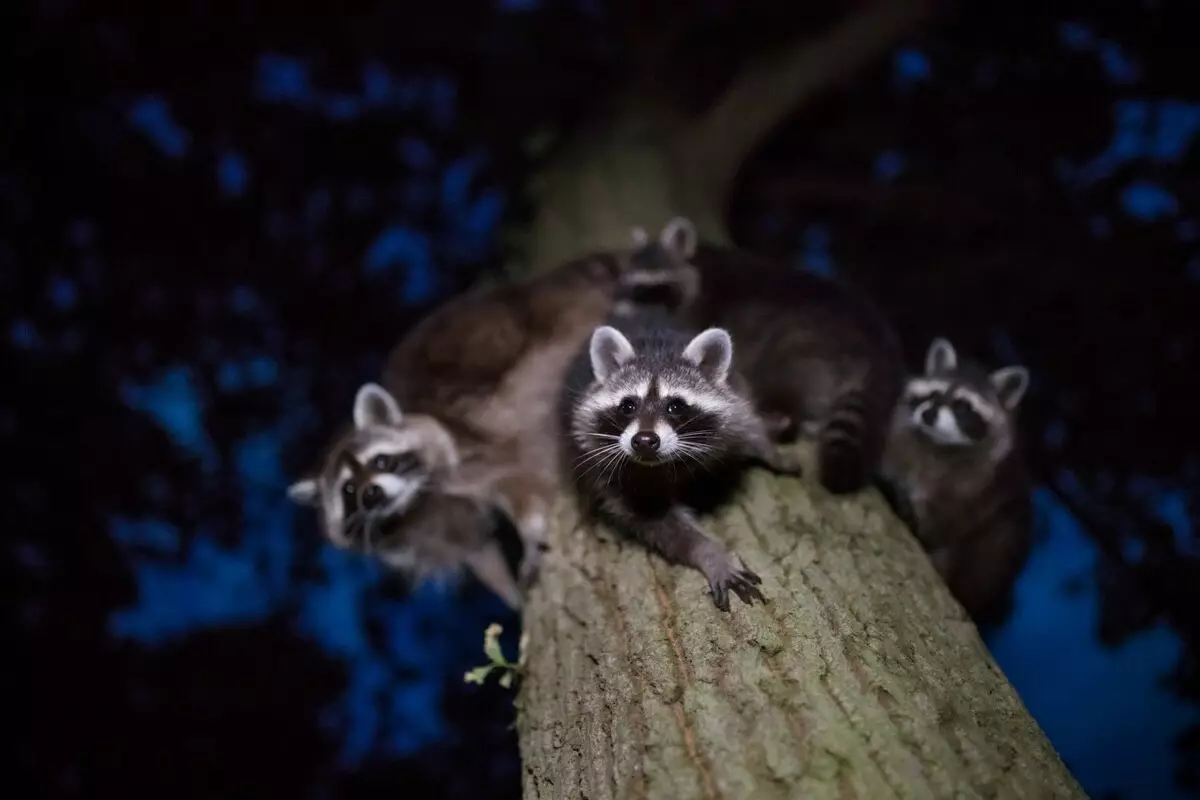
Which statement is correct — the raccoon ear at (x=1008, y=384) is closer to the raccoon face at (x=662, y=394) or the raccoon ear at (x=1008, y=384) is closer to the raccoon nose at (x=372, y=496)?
the raccoon face at (x=662, y=394)

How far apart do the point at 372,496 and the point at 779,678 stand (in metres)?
2.07

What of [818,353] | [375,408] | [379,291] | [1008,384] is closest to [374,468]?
[375,408]

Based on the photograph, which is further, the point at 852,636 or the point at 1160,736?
the point at 1160,736

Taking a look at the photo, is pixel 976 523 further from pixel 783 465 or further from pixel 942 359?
pixel 783 465

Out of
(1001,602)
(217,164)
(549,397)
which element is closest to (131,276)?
(217,164)

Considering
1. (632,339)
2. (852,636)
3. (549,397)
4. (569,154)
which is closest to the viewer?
(852,636)

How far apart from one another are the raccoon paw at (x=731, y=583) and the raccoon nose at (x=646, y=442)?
39cm

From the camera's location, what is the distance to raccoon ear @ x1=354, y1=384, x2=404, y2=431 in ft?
11.9

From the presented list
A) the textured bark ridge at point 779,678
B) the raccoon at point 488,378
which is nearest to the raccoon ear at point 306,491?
the raccoon at point 488,378

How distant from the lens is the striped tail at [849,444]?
2846 mm

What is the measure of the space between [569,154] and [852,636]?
4067 mm

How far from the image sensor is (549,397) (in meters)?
3.49

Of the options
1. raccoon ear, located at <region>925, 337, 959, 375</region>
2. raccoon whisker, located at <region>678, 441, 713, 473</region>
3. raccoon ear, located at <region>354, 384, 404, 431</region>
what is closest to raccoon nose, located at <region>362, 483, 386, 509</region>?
raccoon ear, located at <region>354, 384, 404, 431</region>

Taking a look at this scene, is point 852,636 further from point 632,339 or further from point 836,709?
point 632,339
